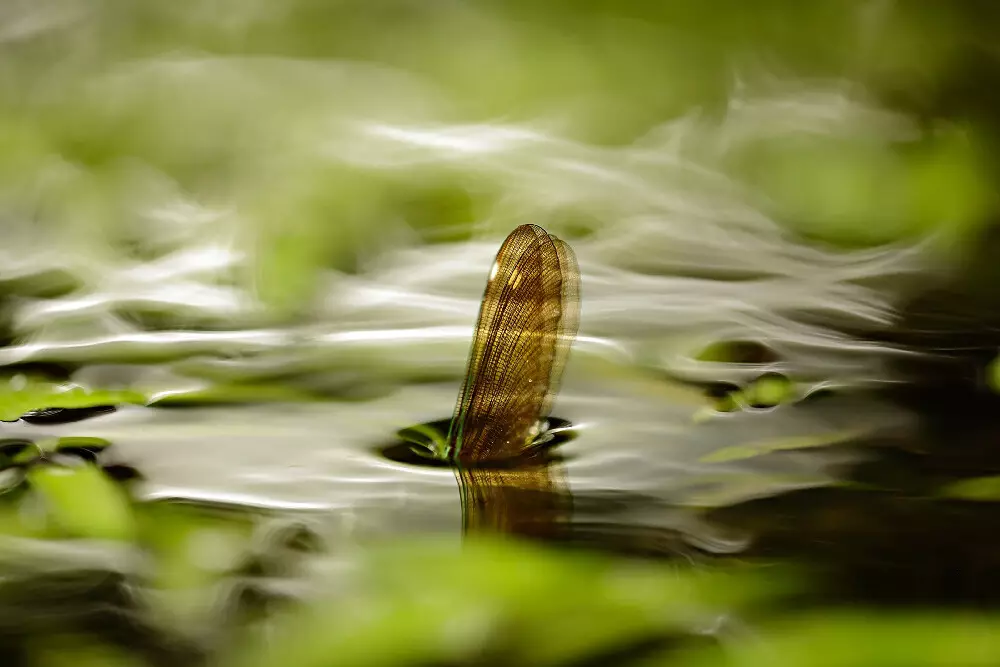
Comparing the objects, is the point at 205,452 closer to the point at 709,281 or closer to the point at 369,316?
the point at 369,316

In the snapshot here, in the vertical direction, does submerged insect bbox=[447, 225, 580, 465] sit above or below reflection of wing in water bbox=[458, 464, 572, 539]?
above

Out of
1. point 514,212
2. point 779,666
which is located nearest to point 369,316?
point 514,212

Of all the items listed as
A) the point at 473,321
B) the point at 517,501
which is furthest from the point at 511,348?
the point at 473,321

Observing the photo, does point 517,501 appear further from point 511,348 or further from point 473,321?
point 473,321

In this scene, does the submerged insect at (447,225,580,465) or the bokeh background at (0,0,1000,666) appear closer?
the bokeh background at (0,0,1000,666)

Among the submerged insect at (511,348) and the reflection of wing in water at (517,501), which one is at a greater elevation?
the submerged insect at (511,348)
